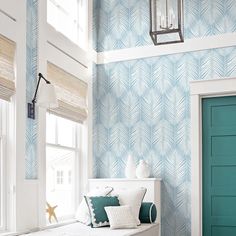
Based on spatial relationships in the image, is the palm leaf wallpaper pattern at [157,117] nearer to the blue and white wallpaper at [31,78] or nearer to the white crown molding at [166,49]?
the white crown molding at [166,49]

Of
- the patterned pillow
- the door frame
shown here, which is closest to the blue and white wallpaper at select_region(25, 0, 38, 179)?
the patterned pillow

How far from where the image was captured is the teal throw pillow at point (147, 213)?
5.45 metres

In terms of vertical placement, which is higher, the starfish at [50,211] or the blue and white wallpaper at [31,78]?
the blue and white wallpaper at [31,78]

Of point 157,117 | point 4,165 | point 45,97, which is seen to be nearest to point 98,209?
point 4,165

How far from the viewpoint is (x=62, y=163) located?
5730mm

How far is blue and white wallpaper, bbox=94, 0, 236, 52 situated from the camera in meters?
5.87

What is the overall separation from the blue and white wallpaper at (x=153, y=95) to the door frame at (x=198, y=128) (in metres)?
0.07

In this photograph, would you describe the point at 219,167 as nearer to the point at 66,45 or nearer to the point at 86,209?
the point at 86,209

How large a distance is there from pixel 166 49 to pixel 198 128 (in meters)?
1.17

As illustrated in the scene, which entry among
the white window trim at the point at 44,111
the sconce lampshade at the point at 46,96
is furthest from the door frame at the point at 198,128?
the sconce lampshade at the point at 46,96

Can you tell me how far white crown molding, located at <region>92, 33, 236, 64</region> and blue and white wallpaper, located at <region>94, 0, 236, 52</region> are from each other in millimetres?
72

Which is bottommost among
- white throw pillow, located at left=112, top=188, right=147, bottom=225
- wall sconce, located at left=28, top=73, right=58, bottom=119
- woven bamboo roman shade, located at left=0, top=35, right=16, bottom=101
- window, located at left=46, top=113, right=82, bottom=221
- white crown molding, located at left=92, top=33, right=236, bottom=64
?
white throw pillow, located at left=112, top=188, right=147, bottom=225

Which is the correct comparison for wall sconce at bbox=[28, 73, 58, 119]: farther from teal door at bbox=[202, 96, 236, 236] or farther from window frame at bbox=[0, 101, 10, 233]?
teal door at bbox=[202, 96, 236, 236]

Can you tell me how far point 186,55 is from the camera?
6.00 meters
